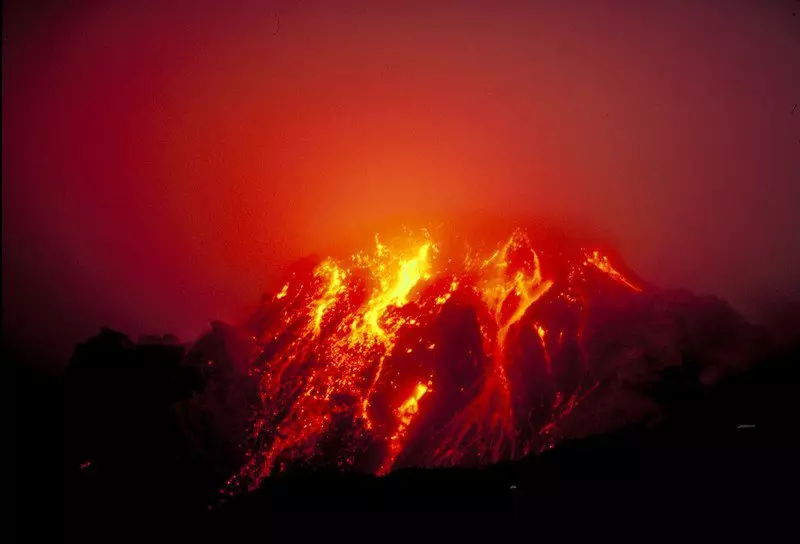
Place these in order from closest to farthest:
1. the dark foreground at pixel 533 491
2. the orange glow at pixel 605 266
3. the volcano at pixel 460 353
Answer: the dark foreground at pixel 533 491 < the volcano at pixel 460 353 < the orange glow at pixel 605 266

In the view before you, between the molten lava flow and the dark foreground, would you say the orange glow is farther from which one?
the dark foreground

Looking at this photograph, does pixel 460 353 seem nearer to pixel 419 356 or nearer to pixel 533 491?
pixel 419 356

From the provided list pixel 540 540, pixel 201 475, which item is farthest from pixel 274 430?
pixel 540 540

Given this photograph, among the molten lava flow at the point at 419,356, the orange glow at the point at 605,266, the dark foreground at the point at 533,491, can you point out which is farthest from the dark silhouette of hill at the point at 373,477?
the orange glow at the point at 605,266

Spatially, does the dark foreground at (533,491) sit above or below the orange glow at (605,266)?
below

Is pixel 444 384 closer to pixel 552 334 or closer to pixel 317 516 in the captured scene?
pixel 552 334

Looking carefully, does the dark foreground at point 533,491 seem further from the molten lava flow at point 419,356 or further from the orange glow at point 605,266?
the orange glow at point 605,266
